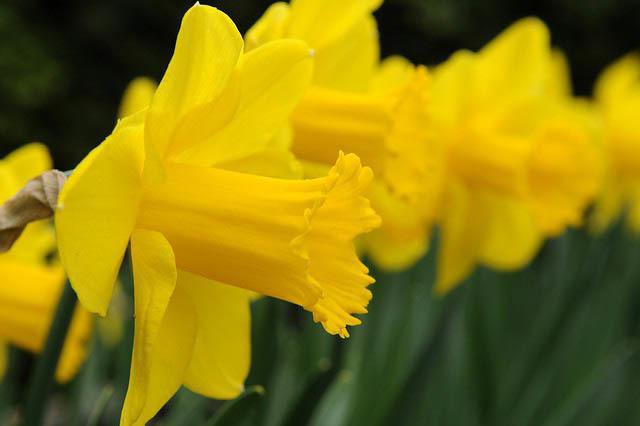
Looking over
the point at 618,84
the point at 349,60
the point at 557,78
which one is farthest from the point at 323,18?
the point at 618,84

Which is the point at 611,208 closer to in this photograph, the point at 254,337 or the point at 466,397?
the point at 466,397

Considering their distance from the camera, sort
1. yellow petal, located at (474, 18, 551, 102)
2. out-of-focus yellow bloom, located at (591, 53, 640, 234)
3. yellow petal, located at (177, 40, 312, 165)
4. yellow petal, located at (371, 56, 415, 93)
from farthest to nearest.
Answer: out-of-focus yellow bloom, located at (591, 53, 640, 234) < yellow petal, located at (474, 18, 551, 102) < yellow petal, located at (371, 56, 415, 93) < yellow petal, located at (177, 40, 312, 165)

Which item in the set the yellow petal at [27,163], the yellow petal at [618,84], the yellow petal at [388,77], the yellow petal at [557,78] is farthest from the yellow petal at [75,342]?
the yellow petal at [618,84]

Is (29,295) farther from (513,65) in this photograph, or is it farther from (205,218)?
(513,65)

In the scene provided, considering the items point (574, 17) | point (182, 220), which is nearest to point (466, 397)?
point (182, 220)

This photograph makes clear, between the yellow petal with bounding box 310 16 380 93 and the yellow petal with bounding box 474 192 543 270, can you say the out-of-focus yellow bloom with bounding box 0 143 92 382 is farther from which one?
the yellow petal with bounding box 474 192 543 270

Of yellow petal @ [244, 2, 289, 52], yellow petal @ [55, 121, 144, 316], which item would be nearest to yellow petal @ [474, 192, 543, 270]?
yellow petal @ [244, 2, 289, 52]

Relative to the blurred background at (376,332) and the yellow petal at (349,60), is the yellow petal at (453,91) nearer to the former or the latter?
the blurred background at (376,332)
